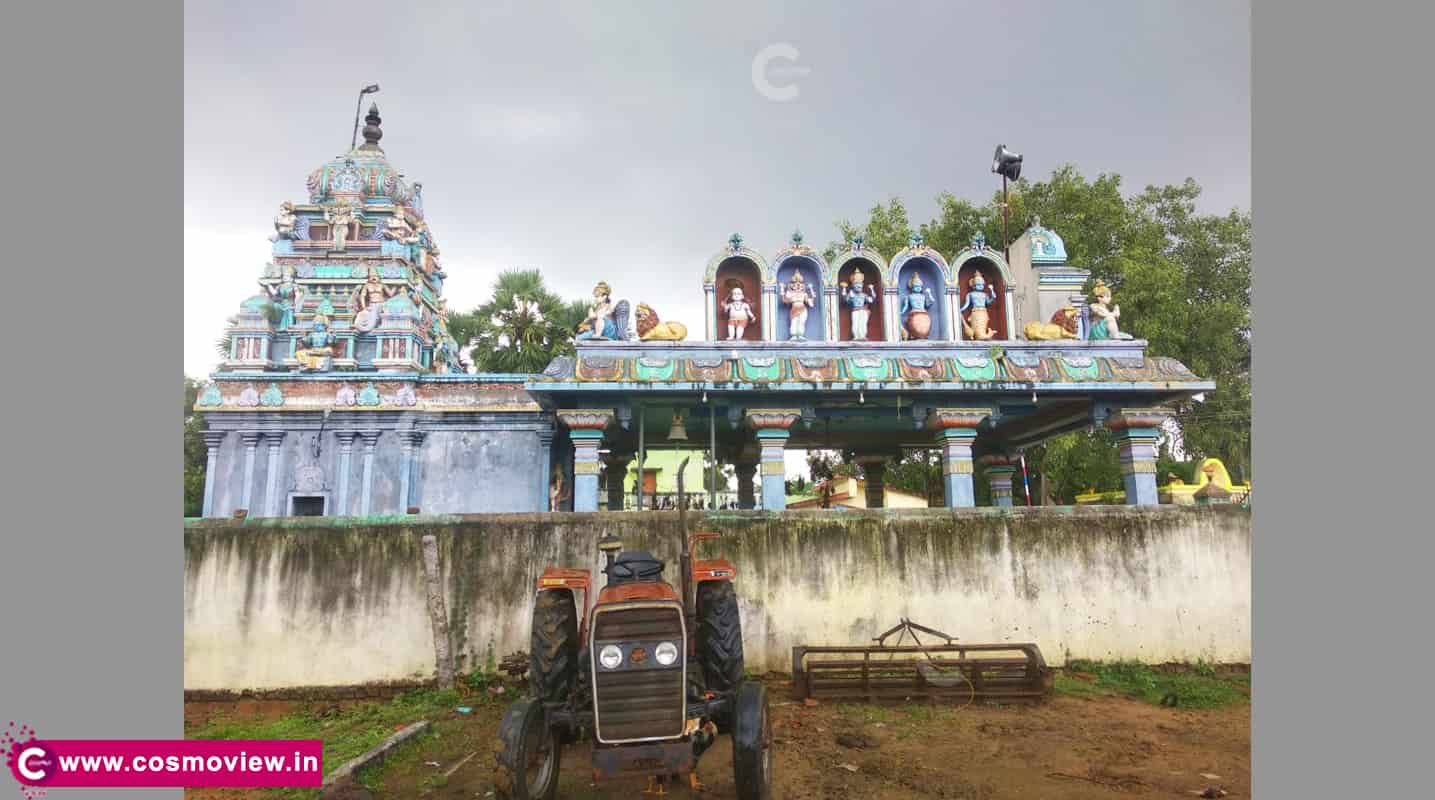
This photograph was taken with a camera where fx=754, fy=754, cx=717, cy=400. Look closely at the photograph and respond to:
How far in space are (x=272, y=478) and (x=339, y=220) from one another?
9621 millimetres

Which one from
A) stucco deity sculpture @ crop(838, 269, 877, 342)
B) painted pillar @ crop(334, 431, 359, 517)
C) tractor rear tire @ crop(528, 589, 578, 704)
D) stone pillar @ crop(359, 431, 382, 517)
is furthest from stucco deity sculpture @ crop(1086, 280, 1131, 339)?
painted pillar @ crop(334, 431, 359, 517)

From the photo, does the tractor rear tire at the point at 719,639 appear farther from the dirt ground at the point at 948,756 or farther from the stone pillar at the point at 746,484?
the stone pillar at the point at 746,484

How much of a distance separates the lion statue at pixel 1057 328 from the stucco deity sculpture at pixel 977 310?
29.3 inches

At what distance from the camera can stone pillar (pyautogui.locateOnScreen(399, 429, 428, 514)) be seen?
16702 mm

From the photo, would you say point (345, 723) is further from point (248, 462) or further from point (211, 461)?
point (211, 461)

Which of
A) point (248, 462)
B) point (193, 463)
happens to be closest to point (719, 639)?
point (248, 462)

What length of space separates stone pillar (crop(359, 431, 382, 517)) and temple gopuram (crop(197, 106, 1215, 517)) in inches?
1.8

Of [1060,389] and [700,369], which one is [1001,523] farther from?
[700,369]

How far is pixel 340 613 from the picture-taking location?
8.42 metres

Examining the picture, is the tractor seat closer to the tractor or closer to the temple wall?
the tractor

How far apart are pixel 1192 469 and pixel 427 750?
25829mm

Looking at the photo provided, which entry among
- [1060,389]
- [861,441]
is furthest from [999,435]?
[1060,389]

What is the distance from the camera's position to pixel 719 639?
17.9ft

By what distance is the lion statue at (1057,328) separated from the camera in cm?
1383
